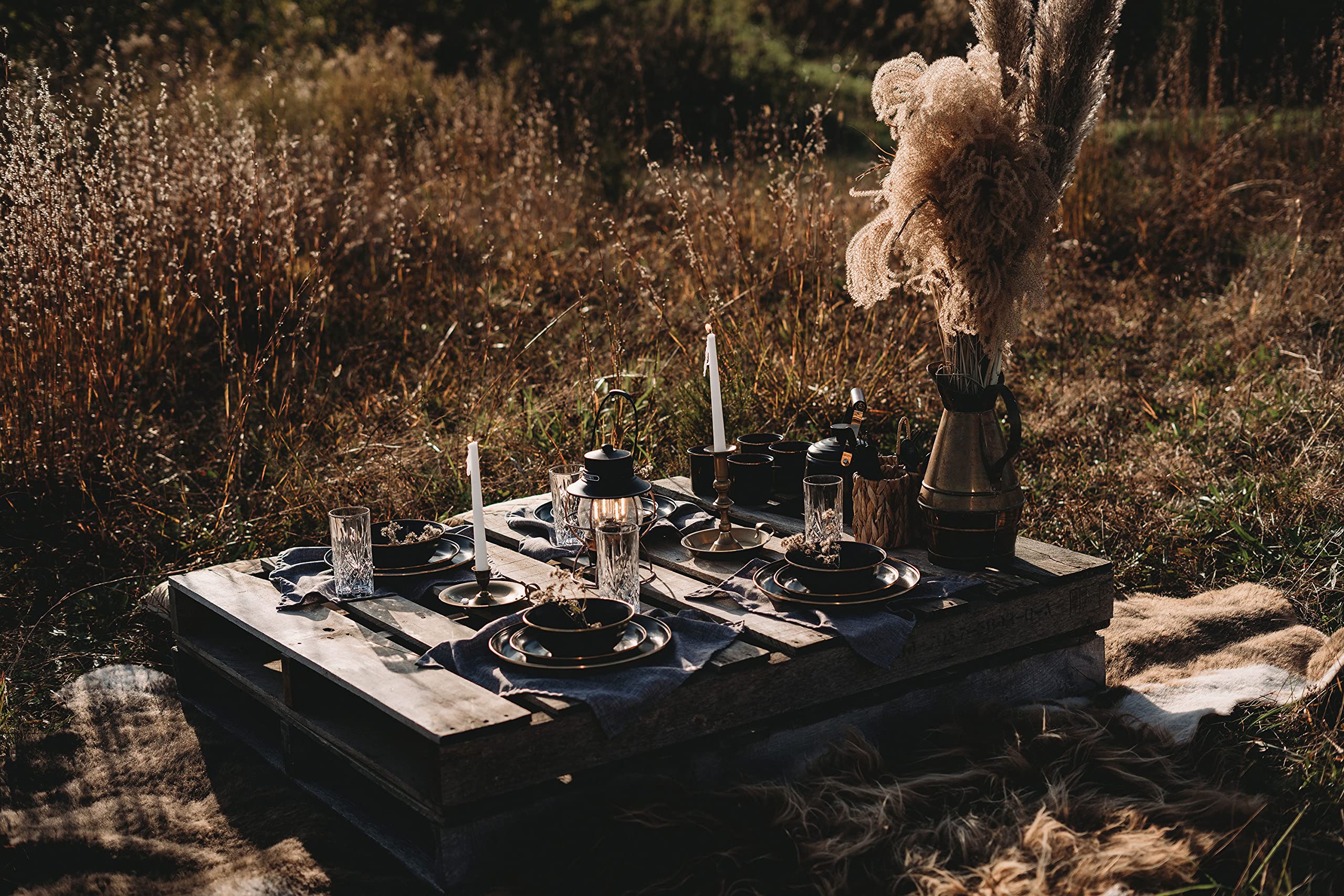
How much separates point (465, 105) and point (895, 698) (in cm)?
515

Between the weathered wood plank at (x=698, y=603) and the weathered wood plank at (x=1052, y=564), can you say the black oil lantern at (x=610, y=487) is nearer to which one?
the weathered wood plank at (x=698, y=603)

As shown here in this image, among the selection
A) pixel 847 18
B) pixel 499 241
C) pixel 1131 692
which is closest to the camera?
pixel 1131 692

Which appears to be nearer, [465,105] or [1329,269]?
[1329,269]

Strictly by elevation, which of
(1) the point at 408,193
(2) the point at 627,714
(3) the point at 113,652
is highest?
(1) the point at 408,193

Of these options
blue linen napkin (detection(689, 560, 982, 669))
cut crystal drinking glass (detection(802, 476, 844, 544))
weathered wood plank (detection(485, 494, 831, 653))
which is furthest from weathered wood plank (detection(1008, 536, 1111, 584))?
weathered wood plank (detection(485, 494, 831, 653))

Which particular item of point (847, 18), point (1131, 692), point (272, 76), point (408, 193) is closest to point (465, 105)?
point (408, 193)

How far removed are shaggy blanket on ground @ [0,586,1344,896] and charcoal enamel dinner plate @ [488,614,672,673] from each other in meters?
0.26

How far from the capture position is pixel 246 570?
322 cm

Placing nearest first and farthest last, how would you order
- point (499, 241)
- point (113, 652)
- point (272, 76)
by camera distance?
point (113, 652) → point (272, 76) → point (499, 241)

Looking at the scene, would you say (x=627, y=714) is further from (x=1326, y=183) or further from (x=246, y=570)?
(x=1326, y=183)

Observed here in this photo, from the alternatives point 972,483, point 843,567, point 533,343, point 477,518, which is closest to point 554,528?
point 477,518

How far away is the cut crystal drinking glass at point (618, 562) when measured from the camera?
2.70 m

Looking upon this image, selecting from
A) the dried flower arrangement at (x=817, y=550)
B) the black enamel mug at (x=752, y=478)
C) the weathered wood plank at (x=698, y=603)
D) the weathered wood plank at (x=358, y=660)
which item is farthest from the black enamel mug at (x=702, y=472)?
A: the weathered wood plank at (x=358, y=660)

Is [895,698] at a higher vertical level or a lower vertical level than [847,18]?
lower
